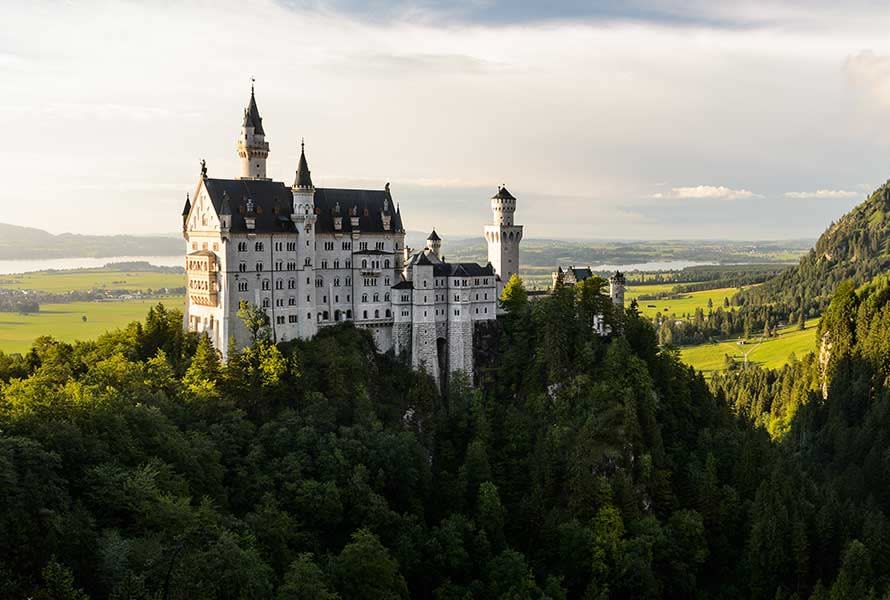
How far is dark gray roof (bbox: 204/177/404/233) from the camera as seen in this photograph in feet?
269

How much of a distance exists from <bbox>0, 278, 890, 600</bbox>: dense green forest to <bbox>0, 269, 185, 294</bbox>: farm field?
82034 millimetres

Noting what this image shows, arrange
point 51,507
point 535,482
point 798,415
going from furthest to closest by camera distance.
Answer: point 798,415 → point 535,482 → point 51,507

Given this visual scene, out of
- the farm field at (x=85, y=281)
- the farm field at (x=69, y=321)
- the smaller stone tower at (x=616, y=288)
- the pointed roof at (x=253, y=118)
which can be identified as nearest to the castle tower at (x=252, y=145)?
the pointed roof at (x=253, y=118)

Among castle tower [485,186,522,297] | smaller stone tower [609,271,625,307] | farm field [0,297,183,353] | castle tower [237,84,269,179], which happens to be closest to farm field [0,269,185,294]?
farm field [0,297,183,353]

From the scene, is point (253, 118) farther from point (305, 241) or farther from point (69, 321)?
point (69, 321)

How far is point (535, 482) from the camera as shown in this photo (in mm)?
78188

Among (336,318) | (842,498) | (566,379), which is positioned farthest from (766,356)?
(336,318)

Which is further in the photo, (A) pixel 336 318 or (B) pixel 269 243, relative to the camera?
(A) pixel 336 318

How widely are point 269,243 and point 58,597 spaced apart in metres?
46.4

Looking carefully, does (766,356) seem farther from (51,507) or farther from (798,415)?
(51,507)

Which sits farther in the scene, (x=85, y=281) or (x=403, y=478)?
→ (x=85, y=281)

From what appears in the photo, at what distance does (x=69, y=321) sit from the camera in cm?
11875

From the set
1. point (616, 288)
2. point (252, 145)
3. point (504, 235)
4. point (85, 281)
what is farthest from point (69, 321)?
point (616, 288)

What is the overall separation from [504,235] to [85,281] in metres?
112
